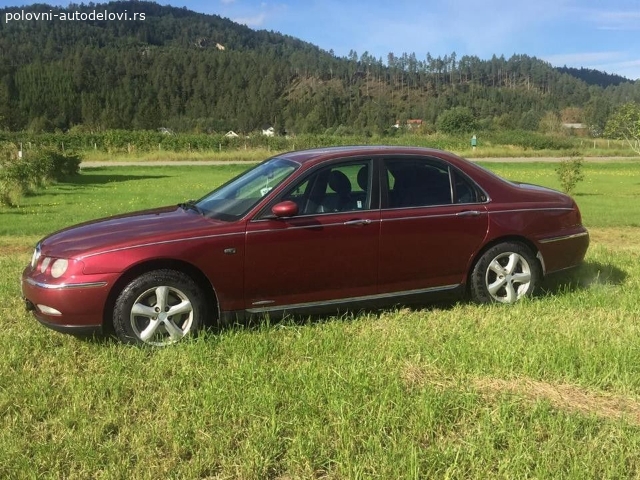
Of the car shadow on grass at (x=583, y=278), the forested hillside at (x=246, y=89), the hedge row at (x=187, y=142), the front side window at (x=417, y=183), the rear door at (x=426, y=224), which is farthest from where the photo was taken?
the forested hillside at (x=246, y=89)

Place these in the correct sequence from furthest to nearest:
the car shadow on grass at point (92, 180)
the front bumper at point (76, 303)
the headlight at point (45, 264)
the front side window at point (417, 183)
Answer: the car shadow on grass at point (92, 180) < the front side window at point (417, 183) < the headlight at point (45, 264) < the front bumper at point (76, 303)

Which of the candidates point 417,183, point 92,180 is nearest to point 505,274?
point 417,183

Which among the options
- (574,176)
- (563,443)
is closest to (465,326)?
(563,443)

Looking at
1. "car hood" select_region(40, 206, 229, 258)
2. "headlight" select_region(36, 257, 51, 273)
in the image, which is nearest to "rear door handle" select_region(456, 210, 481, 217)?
"car hood" select_region(40, 206, 229, 258)

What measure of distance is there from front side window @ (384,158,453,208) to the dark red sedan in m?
0.01

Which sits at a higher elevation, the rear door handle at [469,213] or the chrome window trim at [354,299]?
the rear door handle at [469,213]

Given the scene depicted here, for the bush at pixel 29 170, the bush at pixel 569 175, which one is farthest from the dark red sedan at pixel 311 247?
the bush at pixel 569 175

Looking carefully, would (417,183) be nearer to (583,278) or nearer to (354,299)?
(354,299)

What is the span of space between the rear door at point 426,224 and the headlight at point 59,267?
8.21 feet

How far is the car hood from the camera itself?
463 centimetres

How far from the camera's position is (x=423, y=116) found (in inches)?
5581

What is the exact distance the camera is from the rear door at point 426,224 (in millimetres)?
5316

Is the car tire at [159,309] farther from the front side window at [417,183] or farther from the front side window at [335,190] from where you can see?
the front side window at [417,183]

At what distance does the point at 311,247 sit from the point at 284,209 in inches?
15.8
